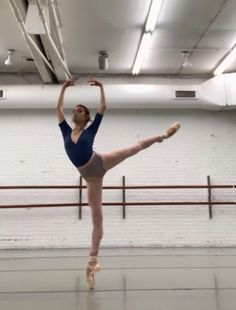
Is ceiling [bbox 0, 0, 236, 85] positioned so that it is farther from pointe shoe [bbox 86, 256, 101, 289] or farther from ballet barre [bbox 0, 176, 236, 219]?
pointe shoe [bbox 86, 256, 101, 289]

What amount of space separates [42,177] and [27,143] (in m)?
0.69

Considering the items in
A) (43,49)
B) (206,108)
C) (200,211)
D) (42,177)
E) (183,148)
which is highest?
(43,49)

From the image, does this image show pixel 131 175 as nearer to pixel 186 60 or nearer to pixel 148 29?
pixel 186 60

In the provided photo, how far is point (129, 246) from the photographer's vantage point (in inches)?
232

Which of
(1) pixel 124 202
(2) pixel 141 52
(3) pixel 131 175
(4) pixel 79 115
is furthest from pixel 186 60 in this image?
(4) pixel 79 115

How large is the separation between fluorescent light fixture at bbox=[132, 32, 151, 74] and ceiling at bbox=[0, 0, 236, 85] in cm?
8

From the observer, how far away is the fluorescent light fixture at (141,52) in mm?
4920

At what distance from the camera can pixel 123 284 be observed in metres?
2.82

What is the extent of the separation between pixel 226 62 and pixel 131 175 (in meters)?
2.50

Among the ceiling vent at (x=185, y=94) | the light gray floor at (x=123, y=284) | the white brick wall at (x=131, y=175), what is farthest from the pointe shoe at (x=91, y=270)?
the ceiling vent at (x=185, y=94)

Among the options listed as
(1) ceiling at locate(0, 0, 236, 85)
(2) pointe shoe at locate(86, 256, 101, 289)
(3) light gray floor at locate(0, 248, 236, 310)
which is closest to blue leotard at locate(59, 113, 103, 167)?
(2) pointe shoe at locate(86, 256, 101, 289)

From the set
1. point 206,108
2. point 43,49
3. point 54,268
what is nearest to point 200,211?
point 206,108

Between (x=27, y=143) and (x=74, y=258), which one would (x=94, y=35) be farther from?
(x=74, y=258)

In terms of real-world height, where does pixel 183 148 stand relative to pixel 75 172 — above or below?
above
